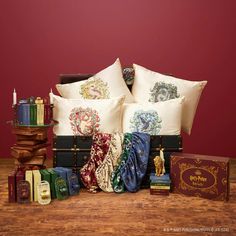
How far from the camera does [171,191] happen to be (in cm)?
271

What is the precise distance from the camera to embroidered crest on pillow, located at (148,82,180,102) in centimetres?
293

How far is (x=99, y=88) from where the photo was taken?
2967mm

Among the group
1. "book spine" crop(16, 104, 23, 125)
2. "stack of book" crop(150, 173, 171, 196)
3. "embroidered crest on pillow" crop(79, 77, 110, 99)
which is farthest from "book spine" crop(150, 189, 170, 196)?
"book spine" crop(16, 104, 23, 125)

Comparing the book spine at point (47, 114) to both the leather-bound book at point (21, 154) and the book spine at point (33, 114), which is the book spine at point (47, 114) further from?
the leather-bound book at point (21, 154)

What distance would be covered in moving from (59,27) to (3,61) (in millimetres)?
656

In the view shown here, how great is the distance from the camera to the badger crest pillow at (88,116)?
277cm

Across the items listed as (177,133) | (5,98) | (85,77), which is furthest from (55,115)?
(5,98)

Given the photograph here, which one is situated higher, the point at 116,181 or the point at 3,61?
the point at 3,61

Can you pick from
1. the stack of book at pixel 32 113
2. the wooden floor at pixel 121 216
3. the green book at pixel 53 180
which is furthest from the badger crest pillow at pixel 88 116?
the wooden floor at pixel 121 216

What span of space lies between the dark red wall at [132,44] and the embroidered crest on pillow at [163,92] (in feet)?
3.22

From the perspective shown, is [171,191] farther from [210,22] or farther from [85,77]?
[210,22]

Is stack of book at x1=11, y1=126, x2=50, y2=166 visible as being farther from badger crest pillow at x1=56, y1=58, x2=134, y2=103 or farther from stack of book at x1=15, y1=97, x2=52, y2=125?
badger crest pillow at x1=56, y1=58, x2=134, y2=103

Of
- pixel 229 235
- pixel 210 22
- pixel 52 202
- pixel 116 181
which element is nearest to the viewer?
pixel 229 235

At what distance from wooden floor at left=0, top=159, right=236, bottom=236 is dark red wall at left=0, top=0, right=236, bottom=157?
1.39 metres
